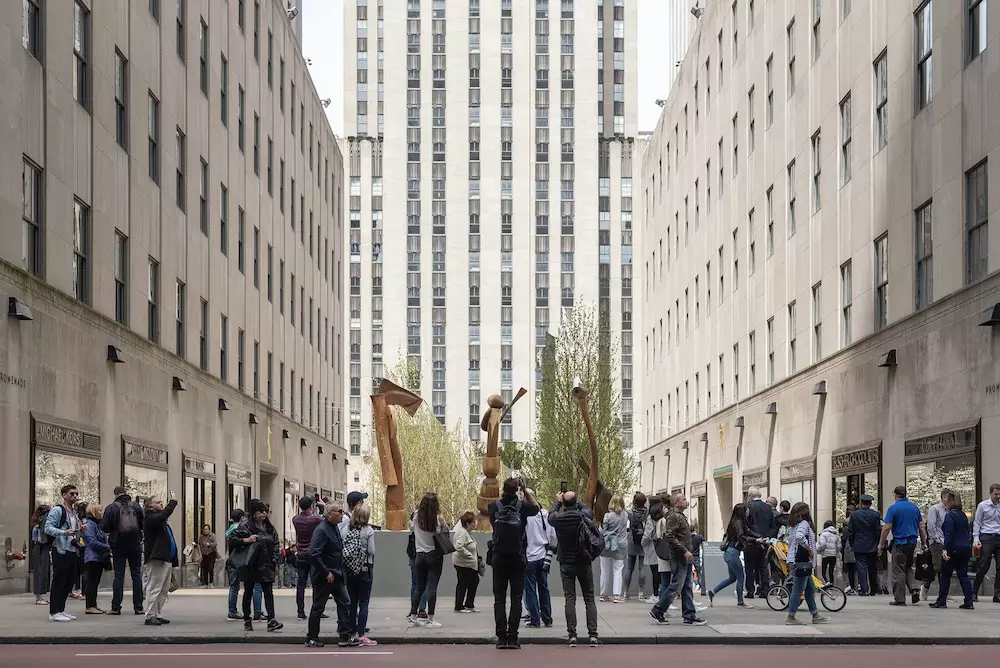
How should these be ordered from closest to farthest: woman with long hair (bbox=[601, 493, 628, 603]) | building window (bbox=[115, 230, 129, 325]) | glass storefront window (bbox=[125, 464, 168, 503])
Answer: woman with long hair (bbox=[601, 493, 628, 603]) < glass storefront window (bbox=[125, 464, 168, 503]) < building window (bbox=[115, 230, 129, 325])

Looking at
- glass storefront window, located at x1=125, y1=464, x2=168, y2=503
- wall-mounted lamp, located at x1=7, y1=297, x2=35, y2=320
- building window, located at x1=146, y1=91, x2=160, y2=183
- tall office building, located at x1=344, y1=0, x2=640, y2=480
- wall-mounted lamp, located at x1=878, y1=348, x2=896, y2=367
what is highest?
tall office building, located at x1=344, y1=0, x2=640, y2=480

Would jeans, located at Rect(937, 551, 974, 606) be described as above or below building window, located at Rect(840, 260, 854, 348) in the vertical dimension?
below

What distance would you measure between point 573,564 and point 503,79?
100.0 m

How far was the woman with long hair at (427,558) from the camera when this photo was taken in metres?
18.9

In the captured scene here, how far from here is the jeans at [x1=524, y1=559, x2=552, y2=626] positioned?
1856 centimetres

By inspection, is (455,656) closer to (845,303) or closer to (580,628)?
(580,628)

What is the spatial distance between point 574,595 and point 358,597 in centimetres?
264

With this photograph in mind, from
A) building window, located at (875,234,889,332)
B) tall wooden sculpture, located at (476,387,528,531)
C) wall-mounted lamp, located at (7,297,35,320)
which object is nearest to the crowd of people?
wall-mounted lamp, located at (7,297,35,320)

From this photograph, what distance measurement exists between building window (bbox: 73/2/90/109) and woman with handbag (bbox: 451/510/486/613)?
12.5 meters

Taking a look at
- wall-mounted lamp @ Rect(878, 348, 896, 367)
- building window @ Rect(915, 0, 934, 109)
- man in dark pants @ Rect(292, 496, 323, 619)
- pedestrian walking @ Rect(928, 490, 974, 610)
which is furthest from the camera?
wall-mounted lamp @ Rect(878, 348, 896, 367)

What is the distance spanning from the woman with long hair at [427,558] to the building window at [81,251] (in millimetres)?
11304

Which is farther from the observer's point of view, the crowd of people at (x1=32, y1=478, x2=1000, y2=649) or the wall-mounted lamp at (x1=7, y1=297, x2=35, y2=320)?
the wall-mounted lamp at (x1=7, y1=297, x2=35, y2=320)

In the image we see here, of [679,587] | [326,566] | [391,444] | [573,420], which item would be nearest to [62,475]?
[391,444]

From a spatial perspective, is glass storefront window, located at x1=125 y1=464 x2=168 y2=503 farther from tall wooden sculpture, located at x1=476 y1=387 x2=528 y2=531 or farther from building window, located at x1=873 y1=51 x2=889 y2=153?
building window, located at x1=873 y1=51 x2=889 y2=153
